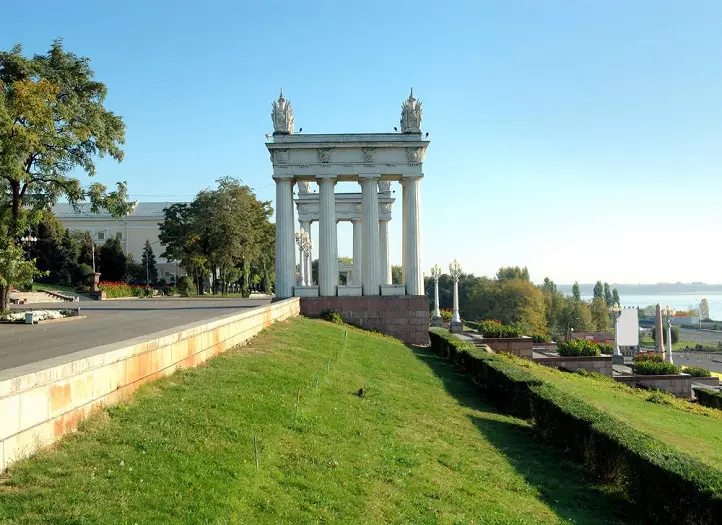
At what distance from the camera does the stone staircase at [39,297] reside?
4725cm

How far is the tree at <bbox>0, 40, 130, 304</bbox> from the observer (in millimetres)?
23516

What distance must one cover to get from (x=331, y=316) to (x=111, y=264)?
A: 166ft

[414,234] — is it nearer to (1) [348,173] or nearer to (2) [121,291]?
(1) [348,173]

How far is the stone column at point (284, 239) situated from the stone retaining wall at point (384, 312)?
149cm

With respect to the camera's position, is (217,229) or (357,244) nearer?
(357,244)

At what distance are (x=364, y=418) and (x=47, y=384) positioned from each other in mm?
6263

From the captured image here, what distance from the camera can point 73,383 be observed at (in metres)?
7.10

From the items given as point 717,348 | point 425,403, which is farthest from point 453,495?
point 717,348

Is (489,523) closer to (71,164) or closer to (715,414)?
(715,414)

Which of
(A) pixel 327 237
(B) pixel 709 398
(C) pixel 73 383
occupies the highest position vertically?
(A) pixel 327 237

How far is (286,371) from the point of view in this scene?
1330 centimetres

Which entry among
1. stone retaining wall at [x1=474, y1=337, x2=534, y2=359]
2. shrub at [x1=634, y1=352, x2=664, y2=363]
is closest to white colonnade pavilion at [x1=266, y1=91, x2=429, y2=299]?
stone retaining wall at [x1=474, y1=337, x2=534, y2=359]

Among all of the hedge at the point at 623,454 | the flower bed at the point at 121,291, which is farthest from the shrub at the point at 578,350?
the flower bed at the point at 121,291

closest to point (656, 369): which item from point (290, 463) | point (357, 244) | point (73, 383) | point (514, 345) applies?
point (514, 345)
